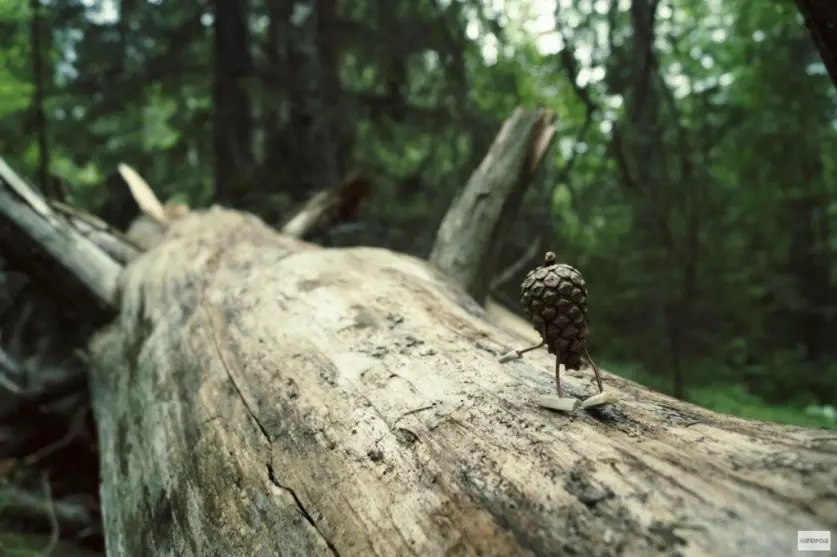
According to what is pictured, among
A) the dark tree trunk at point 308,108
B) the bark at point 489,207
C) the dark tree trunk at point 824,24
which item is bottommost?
the bark at point 489,207

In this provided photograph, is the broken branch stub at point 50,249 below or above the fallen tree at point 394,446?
above

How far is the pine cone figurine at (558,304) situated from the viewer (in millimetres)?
1183

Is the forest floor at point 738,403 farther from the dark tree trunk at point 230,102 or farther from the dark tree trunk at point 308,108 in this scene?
the dark tree trunk at point 230,102

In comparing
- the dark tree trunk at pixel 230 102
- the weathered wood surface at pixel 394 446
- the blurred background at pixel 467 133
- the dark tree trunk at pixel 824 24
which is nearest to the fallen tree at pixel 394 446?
the weathered wood surface at pixel 394 446

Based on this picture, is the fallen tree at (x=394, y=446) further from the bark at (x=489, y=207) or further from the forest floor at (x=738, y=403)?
the forest floor at (x=738, y=403)

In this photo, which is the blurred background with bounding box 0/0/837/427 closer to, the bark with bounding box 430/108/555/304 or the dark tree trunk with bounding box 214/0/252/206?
the dark tree trunk with bounding box 214/0/252/206

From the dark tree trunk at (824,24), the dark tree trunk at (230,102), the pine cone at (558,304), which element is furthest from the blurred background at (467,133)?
the pine cone at (558,304)

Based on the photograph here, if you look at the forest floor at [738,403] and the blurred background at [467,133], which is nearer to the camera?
the forest floor at [738,403]

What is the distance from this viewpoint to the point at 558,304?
1187mm

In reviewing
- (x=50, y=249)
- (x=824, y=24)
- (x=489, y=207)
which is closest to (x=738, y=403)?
(x=489, y=207)

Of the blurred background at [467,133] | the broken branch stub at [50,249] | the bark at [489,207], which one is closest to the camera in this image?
the bark at [489,207]

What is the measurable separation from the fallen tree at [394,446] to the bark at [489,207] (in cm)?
37

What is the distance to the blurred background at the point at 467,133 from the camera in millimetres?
4336

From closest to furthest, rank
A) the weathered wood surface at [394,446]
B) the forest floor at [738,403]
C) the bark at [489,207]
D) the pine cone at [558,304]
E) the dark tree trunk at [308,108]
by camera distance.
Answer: the weathered wood surface at [394,446] → the pine cone at [558,304] → the bark at [489,207] → the forest floor at [738,403] → the dark tree trunk at [308,108]
